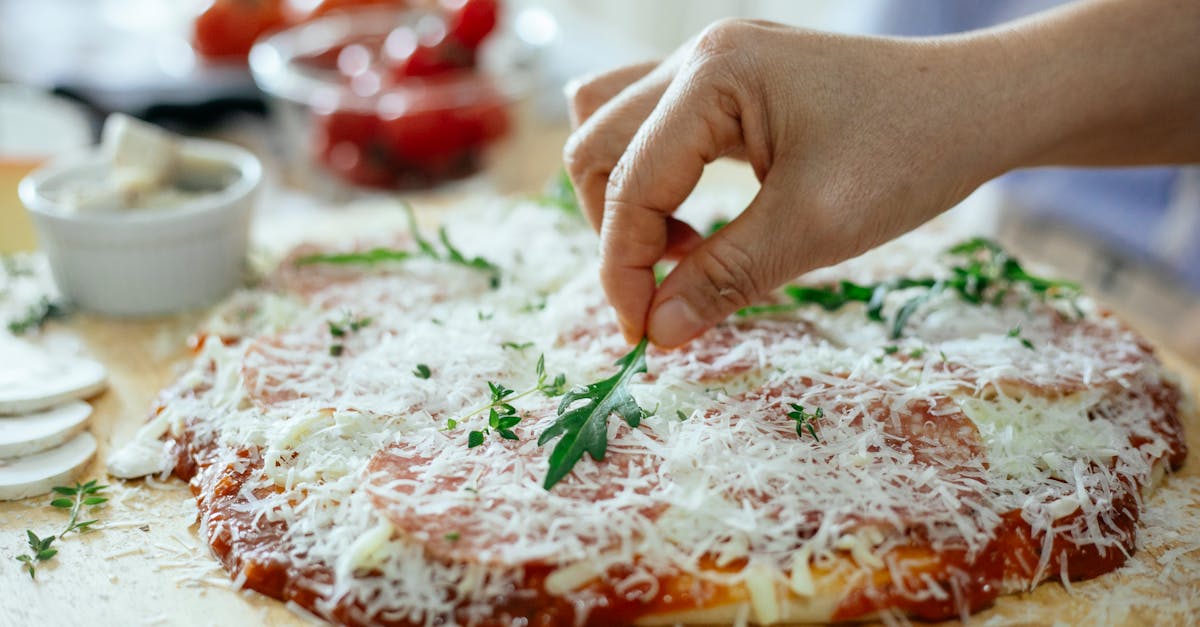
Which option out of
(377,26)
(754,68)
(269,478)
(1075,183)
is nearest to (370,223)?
(377,26)

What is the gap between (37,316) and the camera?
2.47 metres

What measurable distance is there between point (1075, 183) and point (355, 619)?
3868 mm

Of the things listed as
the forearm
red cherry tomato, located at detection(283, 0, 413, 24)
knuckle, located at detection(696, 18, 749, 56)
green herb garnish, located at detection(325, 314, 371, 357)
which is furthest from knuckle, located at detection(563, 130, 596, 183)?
red cherry tomato, located at detection(283, 0, 413, 24)

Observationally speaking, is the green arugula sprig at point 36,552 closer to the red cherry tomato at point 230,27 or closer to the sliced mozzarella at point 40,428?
the sliced mozzarella at point 40,428

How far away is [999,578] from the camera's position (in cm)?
161

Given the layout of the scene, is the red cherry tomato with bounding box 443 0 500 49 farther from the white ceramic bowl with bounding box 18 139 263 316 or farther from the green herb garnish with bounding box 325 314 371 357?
A: the green herb garnish with bounding box 325 314 371 357

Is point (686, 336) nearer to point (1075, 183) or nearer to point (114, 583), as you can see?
point (114, 583)

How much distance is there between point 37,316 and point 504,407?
1.39 meters

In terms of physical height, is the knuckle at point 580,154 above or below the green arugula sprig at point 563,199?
above

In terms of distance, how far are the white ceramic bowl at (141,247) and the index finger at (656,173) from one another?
118cm

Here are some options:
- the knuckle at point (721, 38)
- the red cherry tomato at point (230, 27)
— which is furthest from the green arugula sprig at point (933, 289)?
the red cherry tomato at point (230, 27)

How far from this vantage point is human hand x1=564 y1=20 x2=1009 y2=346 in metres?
1.71

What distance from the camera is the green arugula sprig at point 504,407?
5.61 ft

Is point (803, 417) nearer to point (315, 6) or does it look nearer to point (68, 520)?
point (68, 520)
